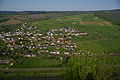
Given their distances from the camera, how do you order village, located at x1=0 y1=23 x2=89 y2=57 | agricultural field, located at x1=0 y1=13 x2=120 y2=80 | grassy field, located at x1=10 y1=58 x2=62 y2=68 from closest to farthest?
agricultural field, located at x1=0 y1=13 x2=120 y2=80 < grassy field, located at x1=10 y1=58 x2=62 y2=68 < village, located at x1=0 y1=23 x2=89 y2=57

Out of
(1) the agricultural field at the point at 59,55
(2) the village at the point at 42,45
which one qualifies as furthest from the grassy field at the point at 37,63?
(2) the village at the point at 42,45

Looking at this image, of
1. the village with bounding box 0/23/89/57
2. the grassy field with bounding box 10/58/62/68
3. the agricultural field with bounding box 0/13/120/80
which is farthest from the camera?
the village with bounding box 0/23/89/57

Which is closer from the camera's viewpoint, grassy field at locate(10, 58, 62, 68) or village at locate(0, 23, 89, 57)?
grassy field at locate(10, 58, 62, 68)

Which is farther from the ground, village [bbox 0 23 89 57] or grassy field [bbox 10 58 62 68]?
village [bbox 0 23 89 57]

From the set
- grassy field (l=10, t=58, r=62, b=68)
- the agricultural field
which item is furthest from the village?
grassy field (l=10, t=58, r=62, b=68)

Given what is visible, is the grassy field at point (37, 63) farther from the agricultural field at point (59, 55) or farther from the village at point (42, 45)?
the village at point (42, 45)

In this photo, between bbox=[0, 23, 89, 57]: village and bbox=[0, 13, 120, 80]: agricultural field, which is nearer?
bbox=[0, 13, 120, 80]: agricultural field

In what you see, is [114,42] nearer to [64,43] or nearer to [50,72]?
[64,43]

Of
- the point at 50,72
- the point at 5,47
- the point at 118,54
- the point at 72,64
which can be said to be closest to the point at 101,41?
the point at 118,54

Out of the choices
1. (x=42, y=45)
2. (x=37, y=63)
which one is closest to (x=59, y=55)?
(x=37, y=63)

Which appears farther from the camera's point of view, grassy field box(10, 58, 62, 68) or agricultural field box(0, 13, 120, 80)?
grassy field box(10, 58, 62, 68)

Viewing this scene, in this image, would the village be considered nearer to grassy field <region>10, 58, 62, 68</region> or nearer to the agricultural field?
the agricultural field
